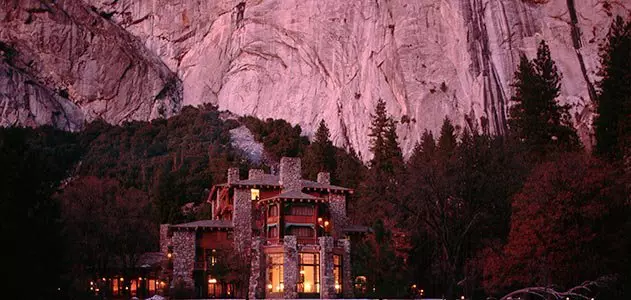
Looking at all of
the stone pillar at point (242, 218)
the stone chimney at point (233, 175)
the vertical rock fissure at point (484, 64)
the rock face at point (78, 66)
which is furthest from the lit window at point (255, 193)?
the rock face at point (78, 66)

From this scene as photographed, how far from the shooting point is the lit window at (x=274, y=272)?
5172 centimetres

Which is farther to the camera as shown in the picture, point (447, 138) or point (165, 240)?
point (447, 138)

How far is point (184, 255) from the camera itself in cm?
5641

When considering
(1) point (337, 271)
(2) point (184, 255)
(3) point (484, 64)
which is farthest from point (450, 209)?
(3) point (484, 64)

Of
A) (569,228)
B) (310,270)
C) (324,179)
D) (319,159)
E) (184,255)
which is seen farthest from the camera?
(319,159)

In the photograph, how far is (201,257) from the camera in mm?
56969

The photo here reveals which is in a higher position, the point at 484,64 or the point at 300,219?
the point at 484,64

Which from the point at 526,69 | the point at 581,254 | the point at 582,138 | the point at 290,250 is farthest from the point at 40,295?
the point at 582,138

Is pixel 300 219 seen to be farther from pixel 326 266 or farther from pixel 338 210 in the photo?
pixel 326 266

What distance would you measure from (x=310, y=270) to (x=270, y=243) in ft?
10.6

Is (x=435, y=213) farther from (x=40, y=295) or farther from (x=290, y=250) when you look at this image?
(x=40, y=295)

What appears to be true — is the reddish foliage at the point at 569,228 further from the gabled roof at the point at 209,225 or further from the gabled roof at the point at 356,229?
the gabled roof at the point at 209,225

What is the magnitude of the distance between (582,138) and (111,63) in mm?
69555

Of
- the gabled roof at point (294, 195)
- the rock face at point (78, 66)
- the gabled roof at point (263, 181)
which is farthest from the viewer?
the rock face at point (78, 66)
